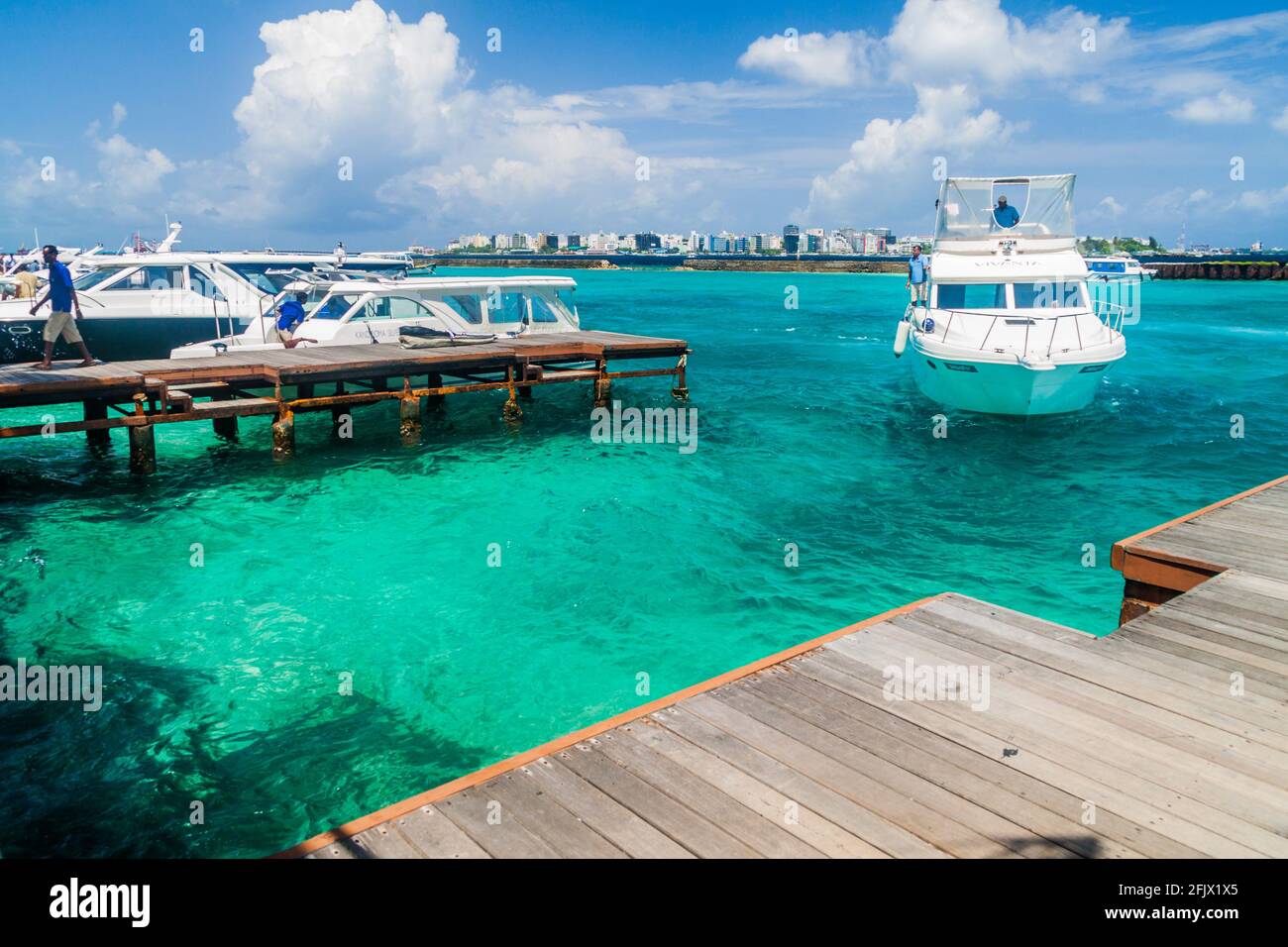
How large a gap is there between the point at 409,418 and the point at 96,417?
5881mm

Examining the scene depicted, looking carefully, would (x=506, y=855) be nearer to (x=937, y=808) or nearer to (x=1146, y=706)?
(x=937, y=808)

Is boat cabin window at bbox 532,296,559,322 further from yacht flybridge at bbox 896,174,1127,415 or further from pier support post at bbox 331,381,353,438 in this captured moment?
yacht flybridge at bbox 896,174,1127,415

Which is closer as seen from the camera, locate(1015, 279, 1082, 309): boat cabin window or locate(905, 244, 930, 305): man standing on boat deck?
locate(1015, 279, 1082, 309): boat cabin window

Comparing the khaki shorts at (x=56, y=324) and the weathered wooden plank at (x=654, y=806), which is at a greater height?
the khaki shorts at (x=56, y=324)

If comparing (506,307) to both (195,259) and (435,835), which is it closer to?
(195,259)

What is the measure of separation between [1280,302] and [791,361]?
58.3m

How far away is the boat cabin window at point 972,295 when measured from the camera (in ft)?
68.2

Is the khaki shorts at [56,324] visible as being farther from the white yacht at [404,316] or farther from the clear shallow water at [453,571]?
the white yacht at [404,316]

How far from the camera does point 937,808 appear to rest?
4031 millimetres

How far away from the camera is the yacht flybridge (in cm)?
1908

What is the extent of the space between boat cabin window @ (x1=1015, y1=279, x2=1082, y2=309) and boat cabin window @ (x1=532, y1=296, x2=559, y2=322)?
1182cm

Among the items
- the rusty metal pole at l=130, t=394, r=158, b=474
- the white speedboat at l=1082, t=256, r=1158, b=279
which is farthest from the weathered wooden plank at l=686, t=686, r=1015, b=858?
the white speedboat at l=1082, t=256, r=1158, b=279

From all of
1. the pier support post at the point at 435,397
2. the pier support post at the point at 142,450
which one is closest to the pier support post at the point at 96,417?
the pier support post at the point at 142,450

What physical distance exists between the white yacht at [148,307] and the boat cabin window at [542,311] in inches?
276
